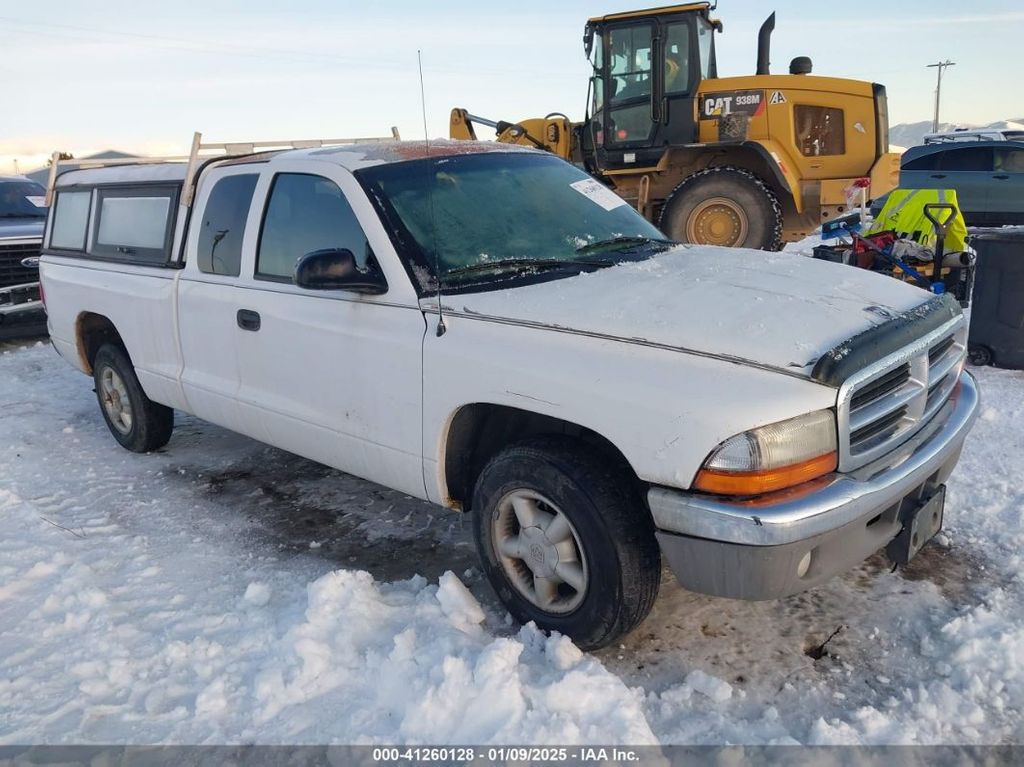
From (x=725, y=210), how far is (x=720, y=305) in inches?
316

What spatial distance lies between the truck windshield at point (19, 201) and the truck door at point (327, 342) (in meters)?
8.23

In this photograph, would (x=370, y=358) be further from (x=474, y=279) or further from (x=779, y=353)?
(x=779, y=353)

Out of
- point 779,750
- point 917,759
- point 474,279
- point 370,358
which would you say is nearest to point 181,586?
point 370,358

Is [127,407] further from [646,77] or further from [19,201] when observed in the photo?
[646,77]

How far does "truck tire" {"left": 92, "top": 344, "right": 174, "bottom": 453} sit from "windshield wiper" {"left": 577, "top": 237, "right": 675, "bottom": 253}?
320 centimetres

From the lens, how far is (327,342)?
359cm

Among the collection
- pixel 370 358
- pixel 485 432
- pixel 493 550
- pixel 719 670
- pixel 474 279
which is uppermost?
pixel 474 279

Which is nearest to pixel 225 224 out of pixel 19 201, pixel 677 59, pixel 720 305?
pixel 720 305

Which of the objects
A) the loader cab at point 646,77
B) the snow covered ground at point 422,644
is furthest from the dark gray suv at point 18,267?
the loader cab at point 646,77

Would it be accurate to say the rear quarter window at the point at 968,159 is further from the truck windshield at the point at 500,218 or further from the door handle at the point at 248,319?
the door handle at the point at 248,319

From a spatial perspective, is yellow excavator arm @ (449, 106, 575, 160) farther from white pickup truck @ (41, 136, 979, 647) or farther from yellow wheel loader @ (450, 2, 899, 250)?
white pickup truck @ (41, 136, 979, 647)

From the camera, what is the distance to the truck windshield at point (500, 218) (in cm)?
342

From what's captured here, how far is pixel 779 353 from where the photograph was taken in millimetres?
2502

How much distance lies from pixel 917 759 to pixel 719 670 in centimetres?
68
